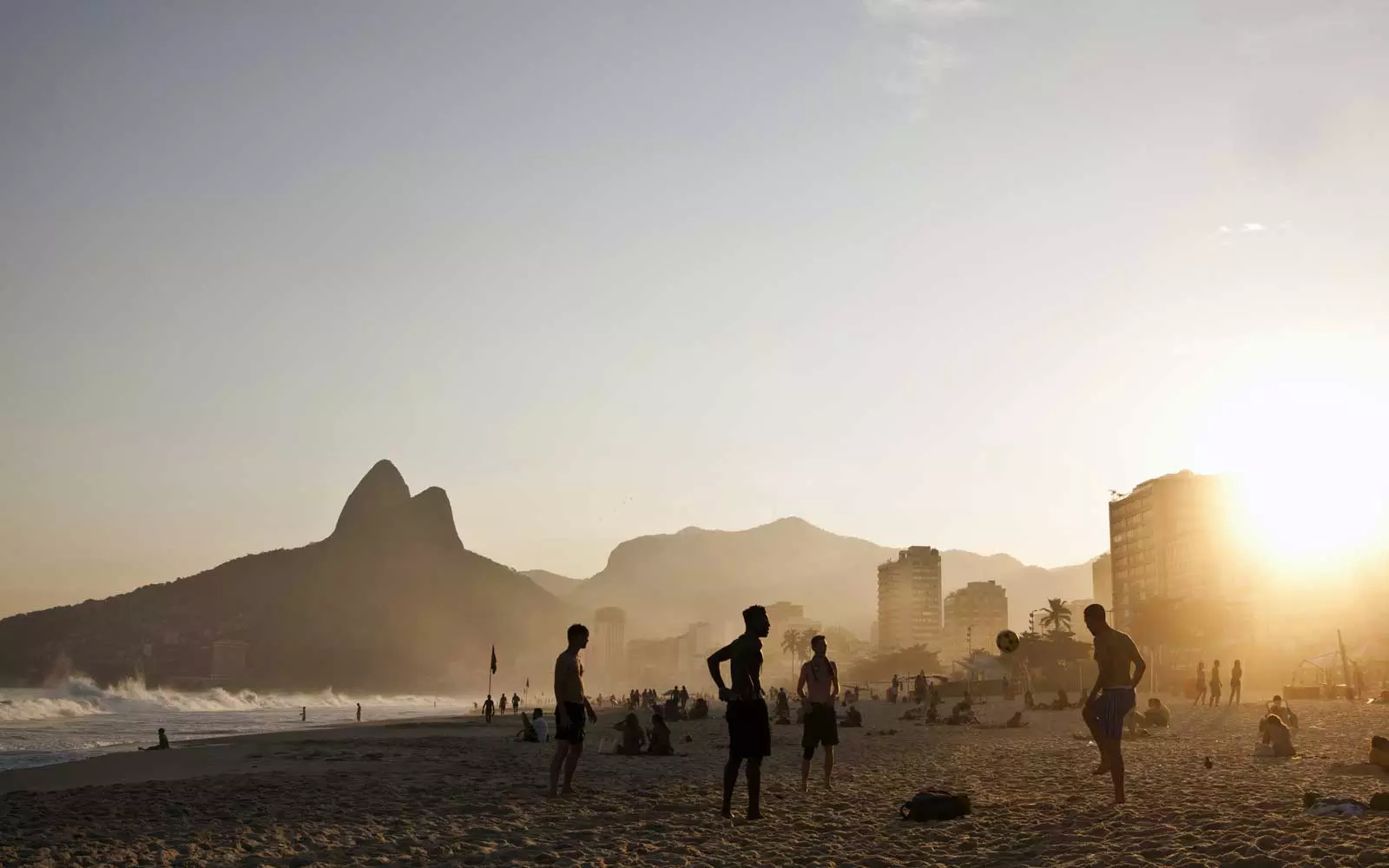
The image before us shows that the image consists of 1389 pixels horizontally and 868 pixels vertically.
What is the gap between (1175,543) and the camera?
501 ft

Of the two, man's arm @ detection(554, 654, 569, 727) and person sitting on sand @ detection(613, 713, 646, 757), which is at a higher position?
man's arm @ detection(554, 654, 569, 727)

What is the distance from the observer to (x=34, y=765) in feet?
82.3

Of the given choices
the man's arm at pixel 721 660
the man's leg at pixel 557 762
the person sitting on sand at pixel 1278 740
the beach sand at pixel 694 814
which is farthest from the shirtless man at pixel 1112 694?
the person sitting on sand at pixel 1278 740

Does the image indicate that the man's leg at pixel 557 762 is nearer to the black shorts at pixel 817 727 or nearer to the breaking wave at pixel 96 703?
the black shorts at pixel 817 727

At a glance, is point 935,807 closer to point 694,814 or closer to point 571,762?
point 694,814

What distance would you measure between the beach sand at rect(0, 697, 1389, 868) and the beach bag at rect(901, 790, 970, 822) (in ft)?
0.64

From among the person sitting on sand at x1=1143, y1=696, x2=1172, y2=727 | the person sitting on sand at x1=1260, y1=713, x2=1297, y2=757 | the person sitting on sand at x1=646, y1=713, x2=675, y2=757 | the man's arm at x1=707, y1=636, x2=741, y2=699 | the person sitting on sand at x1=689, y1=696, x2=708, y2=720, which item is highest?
the man's arm at x1=707, y1=636, x2=741, y2=699

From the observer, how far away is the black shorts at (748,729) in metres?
9.80

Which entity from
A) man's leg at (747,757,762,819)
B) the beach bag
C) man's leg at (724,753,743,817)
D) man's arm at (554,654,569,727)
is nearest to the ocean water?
man's arm at (554,654,569,727)

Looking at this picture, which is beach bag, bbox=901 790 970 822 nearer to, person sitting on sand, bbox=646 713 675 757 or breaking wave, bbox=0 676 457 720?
person sitting on sand, bbox=646 713 675 757

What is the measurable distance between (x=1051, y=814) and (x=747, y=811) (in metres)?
2.94

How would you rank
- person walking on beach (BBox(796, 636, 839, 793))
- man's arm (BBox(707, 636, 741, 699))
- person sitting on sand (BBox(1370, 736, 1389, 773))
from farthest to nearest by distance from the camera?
person walking on beach (BBox(796, 636, 839, 793)), person sitting on sand (BBox(1370, 736, 1389, 773)), man's arm (BBox(707, 636, 741, 699))

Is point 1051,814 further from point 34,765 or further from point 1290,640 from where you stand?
point 1290,640

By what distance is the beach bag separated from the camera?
1000 cm
